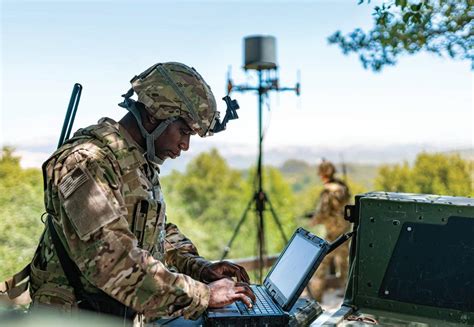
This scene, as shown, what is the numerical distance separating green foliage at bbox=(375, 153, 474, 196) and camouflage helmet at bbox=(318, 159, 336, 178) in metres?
1.93

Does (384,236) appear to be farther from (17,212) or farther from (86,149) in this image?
(17,212)

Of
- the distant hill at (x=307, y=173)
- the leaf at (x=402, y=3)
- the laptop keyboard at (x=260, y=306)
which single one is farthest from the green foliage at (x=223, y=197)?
the laptop keyboard at (x=260, y=306)

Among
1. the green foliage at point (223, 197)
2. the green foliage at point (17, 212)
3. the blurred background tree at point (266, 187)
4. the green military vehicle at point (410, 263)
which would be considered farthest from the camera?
the green foliage at point (223, 197)

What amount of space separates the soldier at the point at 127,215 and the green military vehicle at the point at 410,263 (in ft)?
1.60

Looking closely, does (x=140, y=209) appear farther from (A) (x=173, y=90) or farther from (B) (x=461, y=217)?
(B) (x=461, y=217)

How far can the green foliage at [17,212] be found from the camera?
497 cm

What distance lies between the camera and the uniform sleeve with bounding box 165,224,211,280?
7.22 feet

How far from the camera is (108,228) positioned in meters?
→ 1.64

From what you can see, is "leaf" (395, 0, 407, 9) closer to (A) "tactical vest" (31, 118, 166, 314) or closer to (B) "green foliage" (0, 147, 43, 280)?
(A) "tactical vest" (31, 118, 166, 314)

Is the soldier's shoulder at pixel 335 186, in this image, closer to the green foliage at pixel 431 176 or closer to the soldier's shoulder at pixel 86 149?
the green foliage at pixel 431 176

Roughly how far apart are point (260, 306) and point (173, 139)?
2.17ft

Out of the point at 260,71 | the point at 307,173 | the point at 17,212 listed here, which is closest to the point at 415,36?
the point at 260,71

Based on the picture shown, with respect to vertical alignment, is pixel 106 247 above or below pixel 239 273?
above

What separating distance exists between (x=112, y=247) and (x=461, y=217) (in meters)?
1.24
